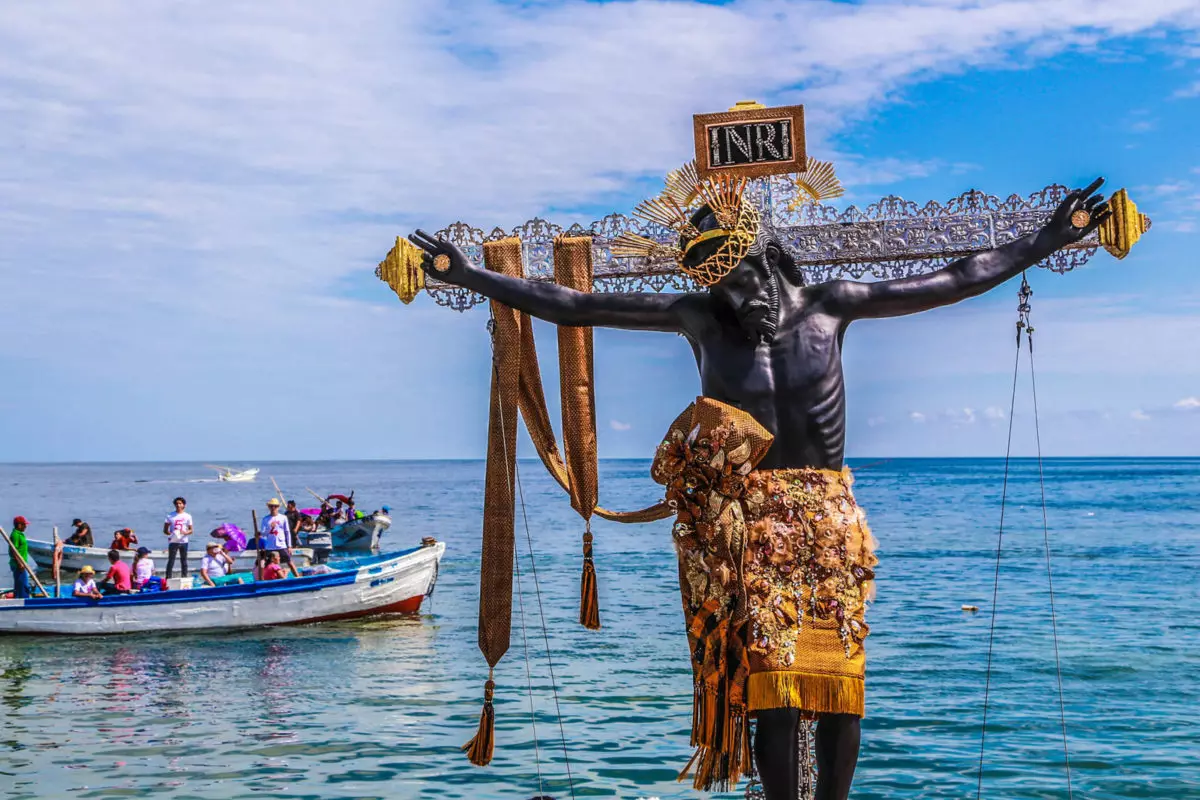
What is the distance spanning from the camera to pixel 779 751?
13.0ft

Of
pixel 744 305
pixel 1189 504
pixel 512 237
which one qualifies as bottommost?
pixel 1189 504

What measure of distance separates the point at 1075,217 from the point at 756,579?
1.67 meters

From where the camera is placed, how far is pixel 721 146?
456 centimetres

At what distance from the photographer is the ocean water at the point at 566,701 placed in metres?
11.8

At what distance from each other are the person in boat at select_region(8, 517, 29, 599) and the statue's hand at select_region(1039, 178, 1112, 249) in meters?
19.9

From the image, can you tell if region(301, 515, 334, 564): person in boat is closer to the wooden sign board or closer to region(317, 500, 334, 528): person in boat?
region(317, 500, 334, 528): person in boat

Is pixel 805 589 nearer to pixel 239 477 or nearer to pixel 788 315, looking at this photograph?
pixel 788 315

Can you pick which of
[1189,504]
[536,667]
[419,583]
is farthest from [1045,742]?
Result: [1189,504]

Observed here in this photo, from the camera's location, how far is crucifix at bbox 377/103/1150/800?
13.3 feet

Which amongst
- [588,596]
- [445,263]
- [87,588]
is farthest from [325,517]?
[445,263]

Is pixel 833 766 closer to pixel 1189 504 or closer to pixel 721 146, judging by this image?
pixel 721 146

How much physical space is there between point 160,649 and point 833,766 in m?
19.3

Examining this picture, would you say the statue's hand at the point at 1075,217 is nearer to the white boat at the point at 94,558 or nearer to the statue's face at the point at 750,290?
the statue's face at the point at 750,290

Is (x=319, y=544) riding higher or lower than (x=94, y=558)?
higher
